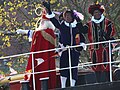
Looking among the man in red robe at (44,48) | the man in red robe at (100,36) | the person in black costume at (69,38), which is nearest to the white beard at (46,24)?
the man in red robe at (44,48)

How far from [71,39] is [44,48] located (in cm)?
57

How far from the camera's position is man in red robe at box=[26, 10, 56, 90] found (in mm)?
8375

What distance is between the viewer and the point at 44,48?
8422mm

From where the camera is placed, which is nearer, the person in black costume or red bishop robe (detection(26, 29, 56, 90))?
the person in black costume

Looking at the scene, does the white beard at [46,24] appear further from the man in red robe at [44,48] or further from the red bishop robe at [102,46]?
the red bishop robe at [102,46]

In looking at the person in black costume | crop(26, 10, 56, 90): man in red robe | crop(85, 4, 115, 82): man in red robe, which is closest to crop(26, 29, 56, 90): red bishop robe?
crop(26, 10, 56, 90): man in red robe

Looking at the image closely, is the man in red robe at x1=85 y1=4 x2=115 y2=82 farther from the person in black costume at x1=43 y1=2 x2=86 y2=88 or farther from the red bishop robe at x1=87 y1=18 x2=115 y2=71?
the person in black costume at x1=43 y1=2 x2=86 y2=88

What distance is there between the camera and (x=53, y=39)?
27.7ft

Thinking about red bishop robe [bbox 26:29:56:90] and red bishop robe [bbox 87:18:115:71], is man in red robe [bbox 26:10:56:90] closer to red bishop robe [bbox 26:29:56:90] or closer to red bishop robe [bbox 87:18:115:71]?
red bishop robe [bbox 26:29:56:90]

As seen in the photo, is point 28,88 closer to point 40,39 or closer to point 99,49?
point 40,39

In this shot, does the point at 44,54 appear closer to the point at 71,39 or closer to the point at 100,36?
the point at 71,39

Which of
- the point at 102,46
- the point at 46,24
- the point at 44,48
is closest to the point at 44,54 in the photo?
the point at 44,48

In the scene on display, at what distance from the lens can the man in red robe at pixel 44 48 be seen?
838cm

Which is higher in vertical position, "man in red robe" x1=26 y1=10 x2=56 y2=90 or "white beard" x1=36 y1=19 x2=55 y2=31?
"white beard" x1=36 y1=19 x2=55 y2=31
